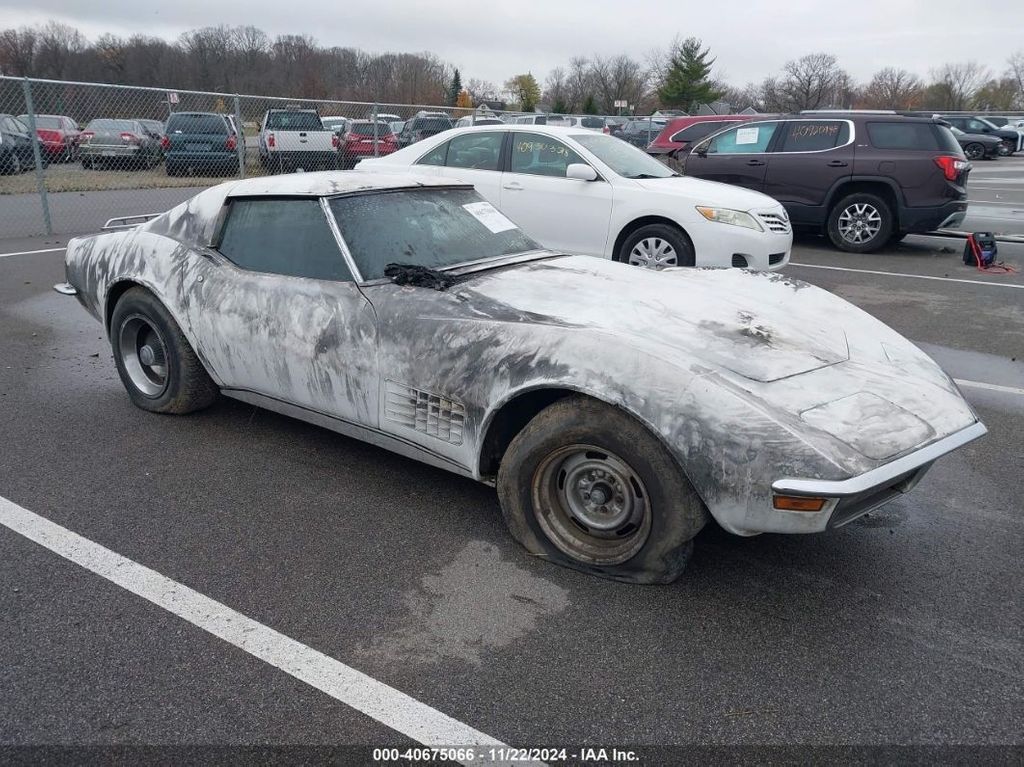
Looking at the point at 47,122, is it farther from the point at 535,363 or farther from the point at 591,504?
the point at 591,504

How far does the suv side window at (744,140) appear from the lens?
11.4 m

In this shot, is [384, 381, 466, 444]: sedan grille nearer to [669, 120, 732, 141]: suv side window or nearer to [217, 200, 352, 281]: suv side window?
[217, 200, 352, 281]: suv side window

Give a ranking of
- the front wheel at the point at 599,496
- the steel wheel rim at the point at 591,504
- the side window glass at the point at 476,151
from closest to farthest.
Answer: the front wheel at the point at 599,496
the steel wheel rim at the point at 591,504
the side window glass at the point at 476,151

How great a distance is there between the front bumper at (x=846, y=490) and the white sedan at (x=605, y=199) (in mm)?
4950

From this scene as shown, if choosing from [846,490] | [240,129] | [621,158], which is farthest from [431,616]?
[240,129]

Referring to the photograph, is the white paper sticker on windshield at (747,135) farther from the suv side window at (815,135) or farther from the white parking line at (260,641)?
the white parking line at (260,641)

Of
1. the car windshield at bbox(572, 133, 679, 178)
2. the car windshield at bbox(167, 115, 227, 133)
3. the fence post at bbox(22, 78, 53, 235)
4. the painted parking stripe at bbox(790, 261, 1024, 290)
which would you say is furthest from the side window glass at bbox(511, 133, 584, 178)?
the car windshield at bbox(167, 115, 227, 133)

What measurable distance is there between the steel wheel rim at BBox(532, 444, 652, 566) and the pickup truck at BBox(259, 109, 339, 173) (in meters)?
14.4

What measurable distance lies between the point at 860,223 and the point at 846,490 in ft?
31.0

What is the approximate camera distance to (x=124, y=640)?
2.64 meters

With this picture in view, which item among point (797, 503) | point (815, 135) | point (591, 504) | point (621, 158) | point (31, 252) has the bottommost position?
point (31, 252)

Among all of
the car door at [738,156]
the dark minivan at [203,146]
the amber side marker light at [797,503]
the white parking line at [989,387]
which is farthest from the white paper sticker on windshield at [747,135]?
the amber side marker light at [797,503]

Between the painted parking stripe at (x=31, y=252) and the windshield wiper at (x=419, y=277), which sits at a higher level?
the windshield wiper at (x=419, y=277)

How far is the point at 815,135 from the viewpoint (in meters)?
11.0
